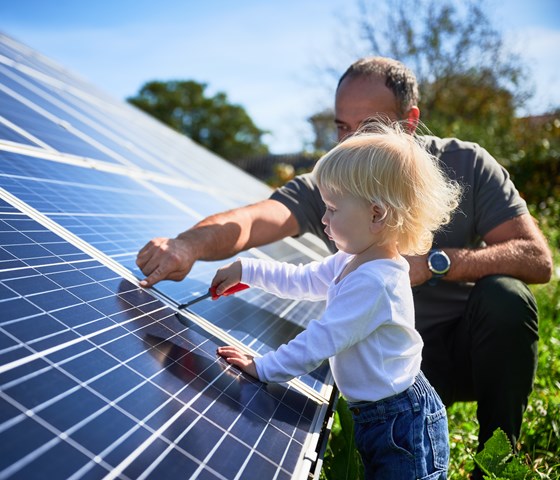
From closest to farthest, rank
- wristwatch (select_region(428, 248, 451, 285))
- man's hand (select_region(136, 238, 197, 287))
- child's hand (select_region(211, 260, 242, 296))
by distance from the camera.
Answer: man's hand (select_region(136, 238, 197, 287)), child's hand (select_region(211, 260, 242, 296)), wristwatch (select_region(428, 248, 451, 285))

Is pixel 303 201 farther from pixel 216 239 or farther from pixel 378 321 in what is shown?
pixel 378 321

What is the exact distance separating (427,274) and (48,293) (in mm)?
2118

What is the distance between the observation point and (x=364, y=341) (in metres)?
2.03

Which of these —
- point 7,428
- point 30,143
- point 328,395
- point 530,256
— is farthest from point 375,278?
point 30,143

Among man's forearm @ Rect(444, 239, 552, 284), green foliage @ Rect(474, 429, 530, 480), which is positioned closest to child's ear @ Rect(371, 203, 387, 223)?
green foliage @ Rect(474, 429, 530, 480)

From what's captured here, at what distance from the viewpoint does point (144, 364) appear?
160cm

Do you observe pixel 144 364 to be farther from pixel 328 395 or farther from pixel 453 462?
pixel 453 462

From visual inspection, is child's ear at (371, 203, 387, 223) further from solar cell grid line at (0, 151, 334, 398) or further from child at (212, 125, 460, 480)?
solar cell grid line at (0, 151, 334, 398)

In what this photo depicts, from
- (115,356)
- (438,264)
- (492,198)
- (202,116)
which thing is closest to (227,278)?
(115,356)

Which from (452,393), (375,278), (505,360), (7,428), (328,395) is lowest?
(452,393)

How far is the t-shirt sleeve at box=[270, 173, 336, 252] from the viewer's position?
367 centimetres

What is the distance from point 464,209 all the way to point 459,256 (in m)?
0.51

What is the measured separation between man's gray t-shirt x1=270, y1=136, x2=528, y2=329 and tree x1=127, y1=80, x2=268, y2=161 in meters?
48.7

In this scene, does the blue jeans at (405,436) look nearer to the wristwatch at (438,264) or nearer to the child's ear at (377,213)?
the child's ear at (377,213)
